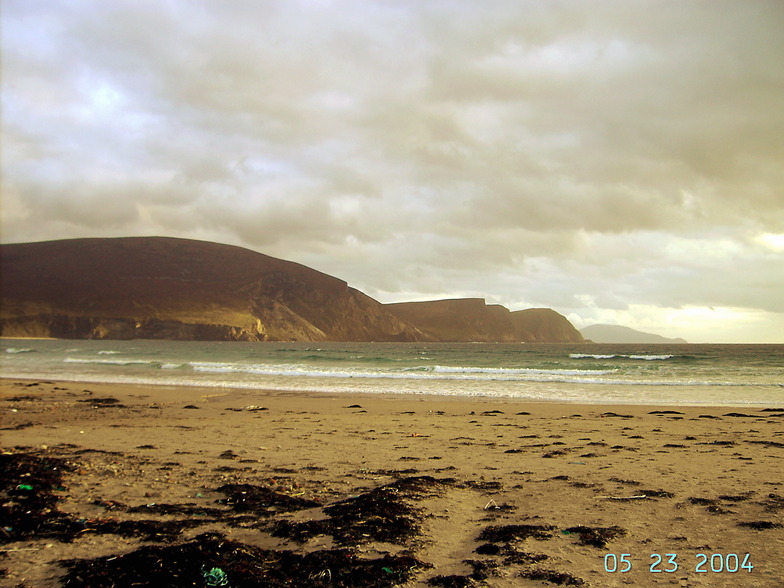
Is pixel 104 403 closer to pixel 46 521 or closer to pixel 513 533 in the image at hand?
pixel 46 521

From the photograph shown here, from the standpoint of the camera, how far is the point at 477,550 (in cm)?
407

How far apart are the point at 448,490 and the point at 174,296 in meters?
148

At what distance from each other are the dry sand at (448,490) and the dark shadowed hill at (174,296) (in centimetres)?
12671

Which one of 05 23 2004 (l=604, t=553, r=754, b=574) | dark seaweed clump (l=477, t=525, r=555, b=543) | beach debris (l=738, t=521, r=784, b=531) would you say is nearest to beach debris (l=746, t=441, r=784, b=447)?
beach debris (l=738, t=521, r=784, b=531)

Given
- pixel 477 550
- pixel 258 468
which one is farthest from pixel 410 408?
pixel 477 550

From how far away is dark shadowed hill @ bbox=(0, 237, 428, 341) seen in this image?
124875 millimetres

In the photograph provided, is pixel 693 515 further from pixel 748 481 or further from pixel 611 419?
pixel 611 419

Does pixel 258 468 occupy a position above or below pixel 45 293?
below

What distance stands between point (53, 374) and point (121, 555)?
32.3 meters

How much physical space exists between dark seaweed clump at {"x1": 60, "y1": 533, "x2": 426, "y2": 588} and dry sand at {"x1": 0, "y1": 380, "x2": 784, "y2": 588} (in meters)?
0.05

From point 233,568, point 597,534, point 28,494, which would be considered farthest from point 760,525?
point 28,494

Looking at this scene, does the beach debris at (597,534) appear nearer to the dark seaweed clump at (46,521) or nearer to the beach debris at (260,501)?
the beach debris at (260,501)

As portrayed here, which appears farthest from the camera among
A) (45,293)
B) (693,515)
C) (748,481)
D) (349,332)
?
(349,332)

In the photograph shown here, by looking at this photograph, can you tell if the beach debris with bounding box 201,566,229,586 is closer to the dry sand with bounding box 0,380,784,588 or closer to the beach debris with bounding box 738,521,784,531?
the dry sand with bounding box 0,380,784,588
